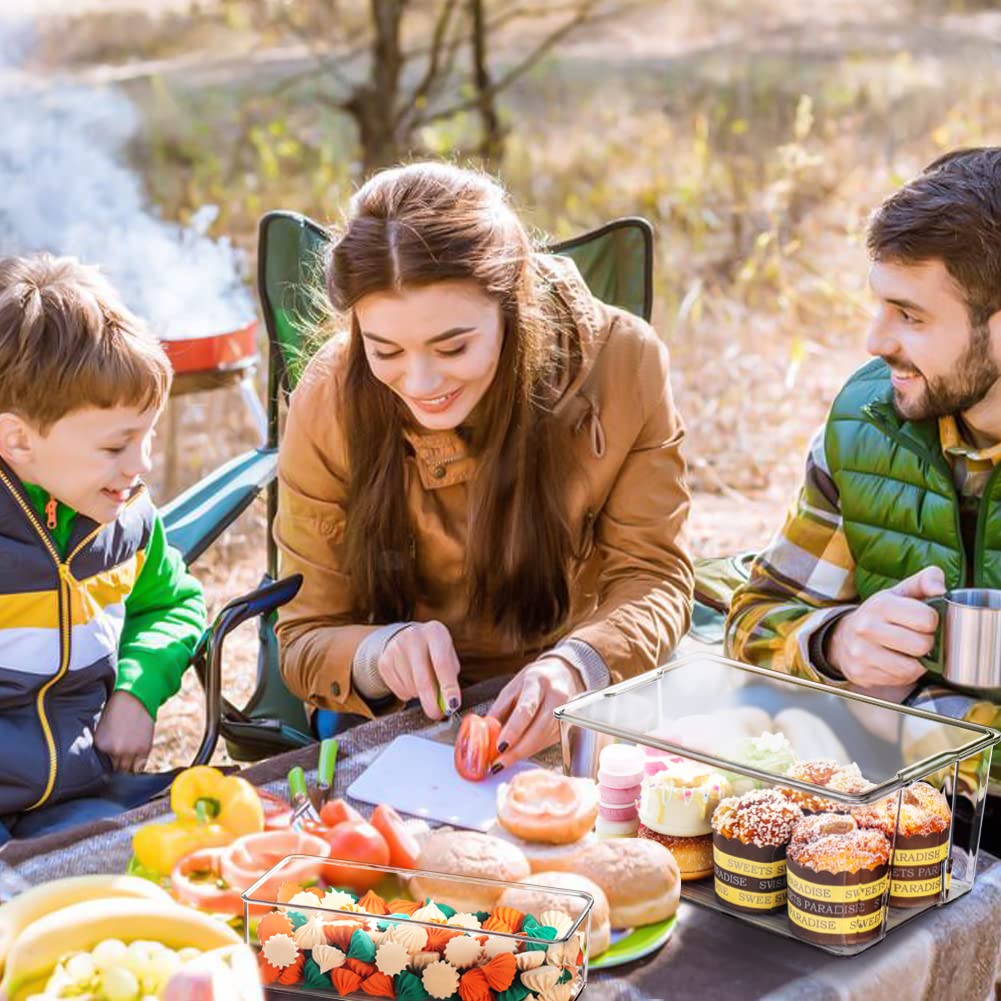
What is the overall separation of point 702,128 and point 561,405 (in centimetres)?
554

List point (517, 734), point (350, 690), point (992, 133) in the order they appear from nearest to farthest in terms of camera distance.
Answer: point (517, 734)
point (350, 690)
point (992, 133)

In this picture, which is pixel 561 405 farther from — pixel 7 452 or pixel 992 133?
pixel 992 133

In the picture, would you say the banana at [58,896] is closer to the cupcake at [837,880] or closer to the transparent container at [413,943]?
the transparent container at [413,943]

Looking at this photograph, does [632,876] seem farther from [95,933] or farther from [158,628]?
[158,628]

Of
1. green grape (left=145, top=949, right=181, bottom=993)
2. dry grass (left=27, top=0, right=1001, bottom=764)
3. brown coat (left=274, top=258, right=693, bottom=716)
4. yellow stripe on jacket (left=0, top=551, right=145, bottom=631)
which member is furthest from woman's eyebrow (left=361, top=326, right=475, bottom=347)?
dry grass (left=27, top=0, right=1001, bottom=764)

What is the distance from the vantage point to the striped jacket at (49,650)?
196cm

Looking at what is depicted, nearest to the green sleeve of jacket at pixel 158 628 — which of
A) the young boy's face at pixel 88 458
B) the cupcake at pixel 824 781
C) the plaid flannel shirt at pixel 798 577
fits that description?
the young boy's face at pixel 88 458

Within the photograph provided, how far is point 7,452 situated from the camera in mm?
1972

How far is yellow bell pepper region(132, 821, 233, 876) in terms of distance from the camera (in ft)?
4.98

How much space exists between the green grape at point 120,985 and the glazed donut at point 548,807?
462 millimetres

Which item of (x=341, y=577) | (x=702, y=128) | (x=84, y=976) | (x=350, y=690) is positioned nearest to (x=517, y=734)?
(x=350, y=690)

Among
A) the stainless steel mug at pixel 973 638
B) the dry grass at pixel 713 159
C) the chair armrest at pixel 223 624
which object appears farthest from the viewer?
the dry grass at pixel 713 159

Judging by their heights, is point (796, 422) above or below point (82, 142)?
below

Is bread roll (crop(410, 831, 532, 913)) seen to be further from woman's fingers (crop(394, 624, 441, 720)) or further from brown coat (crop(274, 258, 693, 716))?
brown coat (crop(274, 258, 693, 716))
